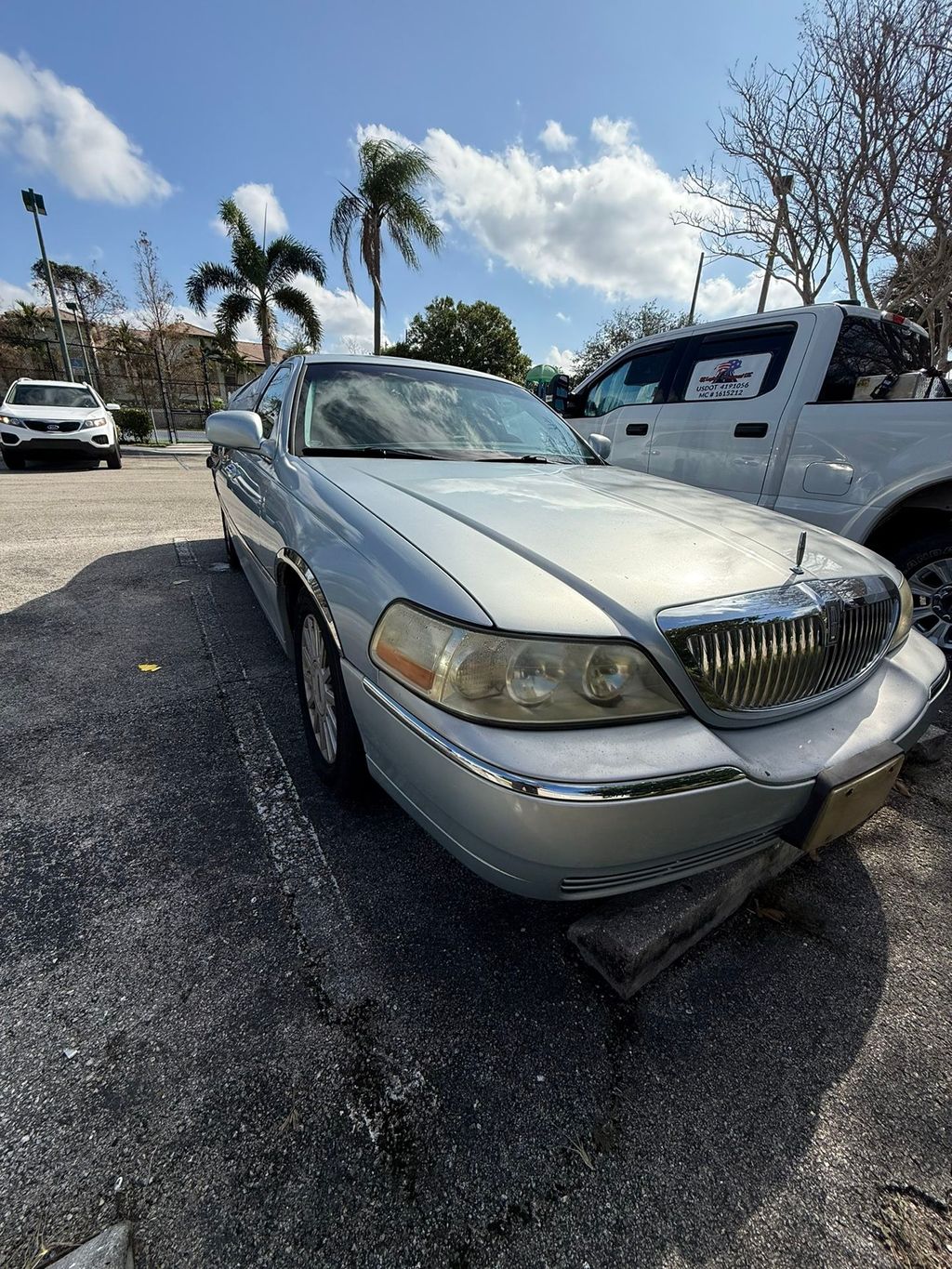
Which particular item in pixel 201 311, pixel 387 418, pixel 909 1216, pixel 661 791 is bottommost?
pixel 909 1216

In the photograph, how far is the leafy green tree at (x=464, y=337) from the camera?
3166 cm

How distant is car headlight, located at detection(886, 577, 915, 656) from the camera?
73.7 inches

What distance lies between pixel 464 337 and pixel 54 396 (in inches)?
976

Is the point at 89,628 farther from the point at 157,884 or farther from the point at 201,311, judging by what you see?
the point at 201,311

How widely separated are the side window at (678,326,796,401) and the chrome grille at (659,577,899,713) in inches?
110

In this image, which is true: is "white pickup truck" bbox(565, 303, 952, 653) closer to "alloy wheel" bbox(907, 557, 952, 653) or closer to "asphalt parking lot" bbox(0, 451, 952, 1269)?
"alloy wheel" bbox(907, 557, 952, 653)

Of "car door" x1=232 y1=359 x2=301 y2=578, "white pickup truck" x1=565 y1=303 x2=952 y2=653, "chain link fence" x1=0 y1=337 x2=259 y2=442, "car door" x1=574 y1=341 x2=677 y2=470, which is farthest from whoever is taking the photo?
"chain link fence" x1=0 y1=337 x2=259 y2=442

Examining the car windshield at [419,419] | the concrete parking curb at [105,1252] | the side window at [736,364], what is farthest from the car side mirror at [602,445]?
the concrete parking curb at [105,1252]

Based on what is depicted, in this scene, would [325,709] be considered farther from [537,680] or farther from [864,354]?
[864,354]

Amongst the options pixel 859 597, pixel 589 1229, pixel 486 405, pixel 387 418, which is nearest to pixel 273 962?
pixel 589 1229

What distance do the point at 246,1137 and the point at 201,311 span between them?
25.1 m

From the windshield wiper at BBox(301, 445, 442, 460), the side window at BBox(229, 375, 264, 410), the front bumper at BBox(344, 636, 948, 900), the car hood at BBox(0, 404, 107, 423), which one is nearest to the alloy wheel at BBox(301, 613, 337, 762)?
the front bumper at BBox(344, 636, 948, 900)

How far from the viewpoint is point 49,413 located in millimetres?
11094

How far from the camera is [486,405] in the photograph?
310 cm
